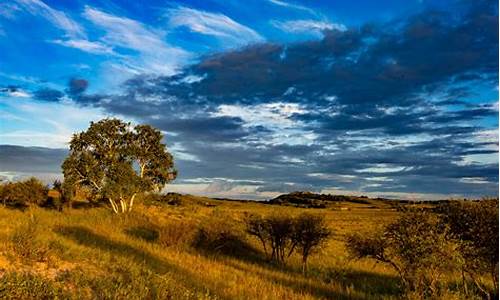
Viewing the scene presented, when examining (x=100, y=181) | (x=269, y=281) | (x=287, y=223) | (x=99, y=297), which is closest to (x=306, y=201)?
(x=100, y=181)

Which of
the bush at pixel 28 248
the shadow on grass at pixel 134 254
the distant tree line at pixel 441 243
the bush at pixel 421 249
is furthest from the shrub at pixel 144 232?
the distant tree line at pixel 441 243

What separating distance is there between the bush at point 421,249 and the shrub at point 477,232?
888mm

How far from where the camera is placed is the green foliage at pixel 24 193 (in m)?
45.8

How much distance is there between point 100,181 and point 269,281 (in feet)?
87.9

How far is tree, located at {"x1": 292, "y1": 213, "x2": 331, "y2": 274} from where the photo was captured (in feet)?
87.3

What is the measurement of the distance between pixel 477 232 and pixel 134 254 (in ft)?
42.3

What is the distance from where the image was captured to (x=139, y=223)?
35.1m

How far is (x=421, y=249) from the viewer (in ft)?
55.6

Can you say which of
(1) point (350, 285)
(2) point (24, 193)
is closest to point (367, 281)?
(1) point (350, 285)

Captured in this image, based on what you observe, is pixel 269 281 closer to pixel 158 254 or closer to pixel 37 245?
pixel 158 254

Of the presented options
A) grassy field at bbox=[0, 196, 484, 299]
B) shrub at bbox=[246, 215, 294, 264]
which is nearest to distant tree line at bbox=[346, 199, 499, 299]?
grassy field at bbox=[0, 196, 484, 299]

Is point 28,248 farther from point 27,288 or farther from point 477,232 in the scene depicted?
point 477,232

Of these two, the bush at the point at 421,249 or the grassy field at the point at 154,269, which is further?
the bush at the point at 421,249

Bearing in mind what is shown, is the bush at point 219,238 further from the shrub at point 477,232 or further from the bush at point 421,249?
the shrub at point 477,232
